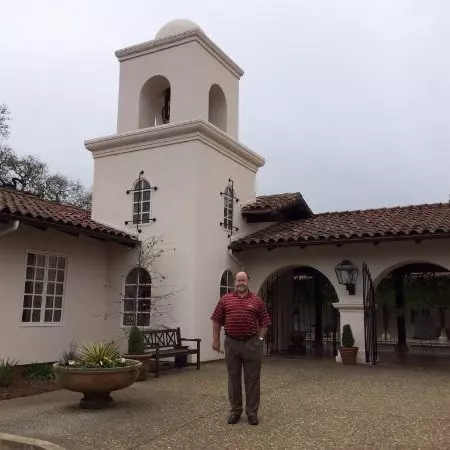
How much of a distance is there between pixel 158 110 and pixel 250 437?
10.8 metres

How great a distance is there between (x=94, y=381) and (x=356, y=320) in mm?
7096

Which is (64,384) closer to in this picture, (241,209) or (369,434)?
(369,434)

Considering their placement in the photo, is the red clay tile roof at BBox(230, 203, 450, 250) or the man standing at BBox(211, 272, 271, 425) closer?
the man standing at BBox(211, 272, 271, 425)

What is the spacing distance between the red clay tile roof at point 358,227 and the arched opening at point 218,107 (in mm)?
3240

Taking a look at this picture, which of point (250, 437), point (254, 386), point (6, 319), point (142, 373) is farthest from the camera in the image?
point (6, 319)

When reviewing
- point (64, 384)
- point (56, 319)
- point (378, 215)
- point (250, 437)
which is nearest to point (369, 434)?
point (250, 437)

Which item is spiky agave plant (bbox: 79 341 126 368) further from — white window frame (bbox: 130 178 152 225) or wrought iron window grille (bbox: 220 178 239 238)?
wrought iron window grille (bbox: 220 178 239 238)

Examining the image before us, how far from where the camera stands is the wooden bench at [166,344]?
9.50 m

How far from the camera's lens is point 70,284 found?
434 inches

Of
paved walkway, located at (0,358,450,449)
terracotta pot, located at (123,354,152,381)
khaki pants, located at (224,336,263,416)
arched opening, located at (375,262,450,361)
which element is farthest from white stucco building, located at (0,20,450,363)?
arched opening, located at (375,262,450,361)

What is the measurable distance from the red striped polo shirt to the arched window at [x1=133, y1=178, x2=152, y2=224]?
21.9 feet

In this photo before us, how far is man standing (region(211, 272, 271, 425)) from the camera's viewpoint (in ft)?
18.5

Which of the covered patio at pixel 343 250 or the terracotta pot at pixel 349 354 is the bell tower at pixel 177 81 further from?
the terracotta pot at pixel 349 354

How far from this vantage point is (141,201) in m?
12.4
